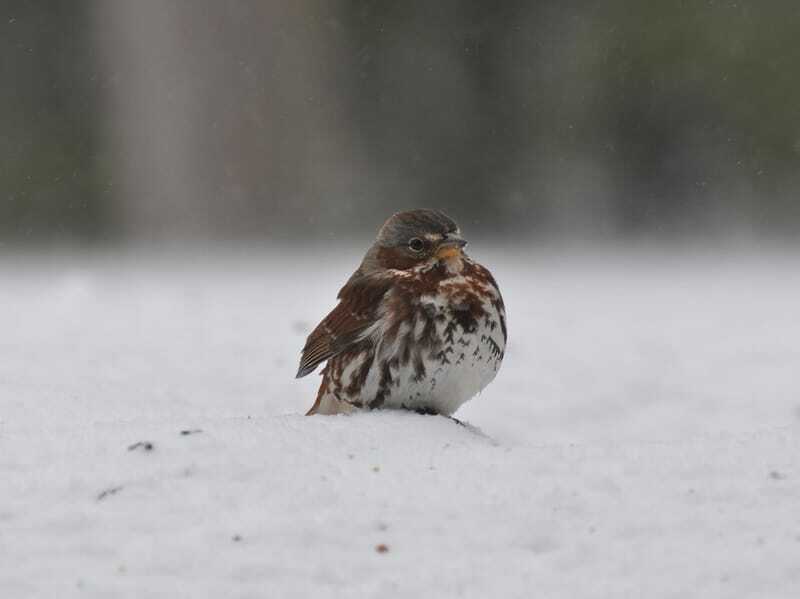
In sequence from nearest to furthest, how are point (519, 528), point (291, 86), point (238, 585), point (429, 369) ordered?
point (238, 585)
point (519, 528)
point (429, 369)
point (291, 86)

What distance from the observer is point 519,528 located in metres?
3.95

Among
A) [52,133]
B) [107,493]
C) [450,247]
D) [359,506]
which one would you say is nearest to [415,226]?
[450,247]

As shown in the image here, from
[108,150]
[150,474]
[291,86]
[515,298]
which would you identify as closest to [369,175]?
[291,86]

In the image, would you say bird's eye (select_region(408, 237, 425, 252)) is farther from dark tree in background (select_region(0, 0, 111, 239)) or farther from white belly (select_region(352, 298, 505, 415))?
dark tree in background (select_region(0, 0, 111, 239))

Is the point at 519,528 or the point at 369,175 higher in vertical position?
the point at 369,175

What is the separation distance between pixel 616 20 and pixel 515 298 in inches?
237

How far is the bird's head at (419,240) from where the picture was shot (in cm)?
536

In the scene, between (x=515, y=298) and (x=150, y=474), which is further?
(x=515, y=298)

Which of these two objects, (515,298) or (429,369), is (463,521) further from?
(515,298)

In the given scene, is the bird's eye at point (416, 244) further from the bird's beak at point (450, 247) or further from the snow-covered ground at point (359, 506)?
the snow-covered ground at point (359, 506)

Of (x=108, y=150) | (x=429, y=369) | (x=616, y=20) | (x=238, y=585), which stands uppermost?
(x=616, y=20)

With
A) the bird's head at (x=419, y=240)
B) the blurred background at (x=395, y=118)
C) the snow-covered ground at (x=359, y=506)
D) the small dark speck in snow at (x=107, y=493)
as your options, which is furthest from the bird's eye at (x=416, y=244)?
the blurred background at (x=395, y=118)

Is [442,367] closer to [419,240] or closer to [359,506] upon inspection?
[419,240]

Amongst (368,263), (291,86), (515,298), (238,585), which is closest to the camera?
(238,585)
